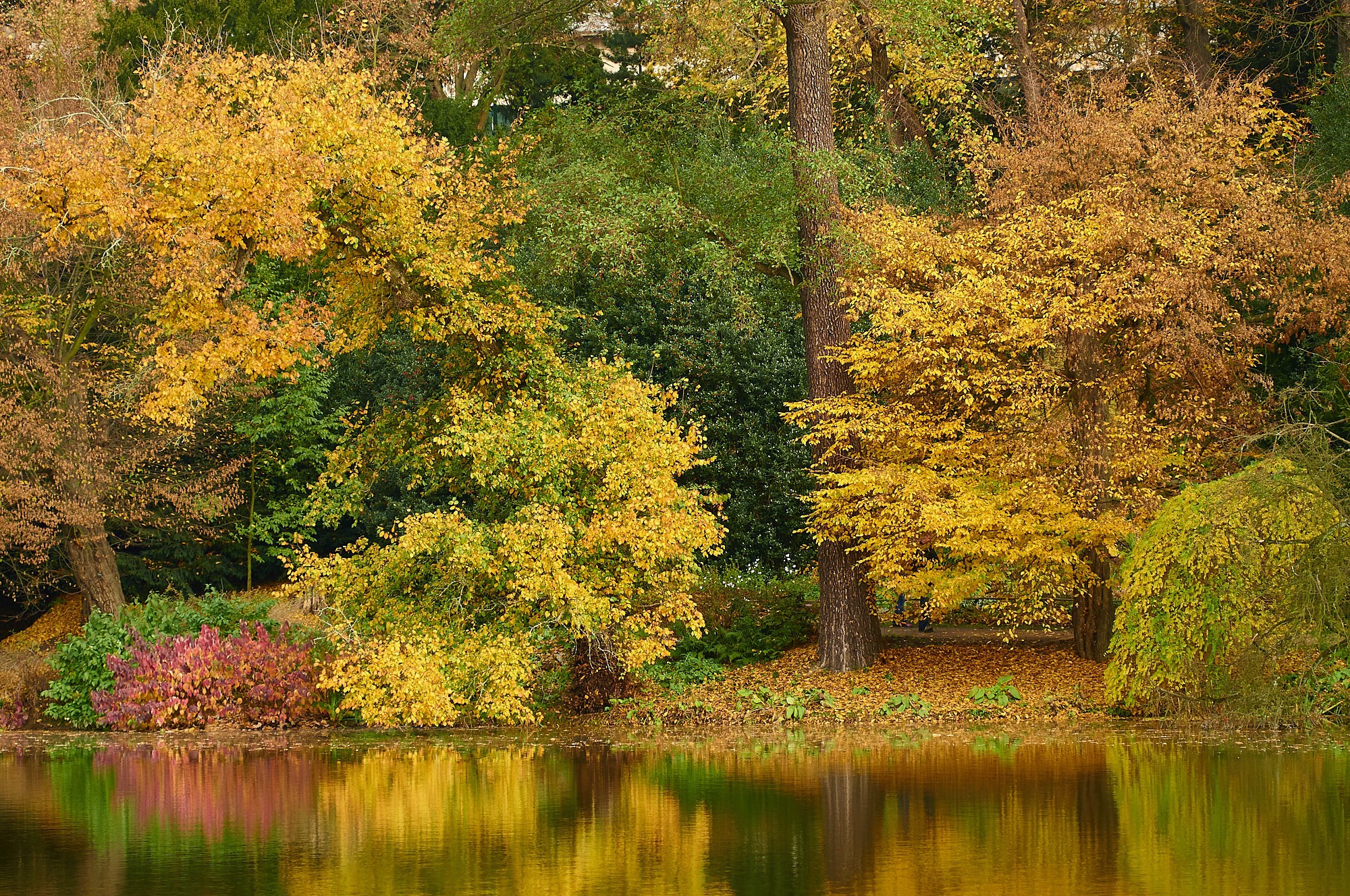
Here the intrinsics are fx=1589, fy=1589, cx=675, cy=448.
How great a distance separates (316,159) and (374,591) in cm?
535

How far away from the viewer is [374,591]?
19922 mm

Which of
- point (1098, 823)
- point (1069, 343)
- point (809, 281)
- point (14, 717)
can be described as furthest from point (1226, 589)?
point (14, 717)

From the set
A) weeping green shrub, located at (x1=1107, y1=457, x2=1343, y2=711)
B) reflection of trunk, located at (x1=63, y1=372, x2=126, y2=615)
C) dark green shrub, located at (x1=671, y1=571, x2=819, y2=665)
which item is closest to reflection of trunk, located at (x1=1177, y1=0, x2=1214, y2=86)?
dark green shrub, located at (x1=671, y1=571, x2=819, y2=665)

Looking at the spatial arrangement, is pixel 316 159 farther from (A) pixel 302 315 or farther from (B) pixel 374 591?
(B) pixel 374 591

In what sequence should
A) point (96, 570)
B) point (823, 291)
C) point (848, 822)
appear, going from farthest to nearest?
point (96, 570) → point (823, 291) → point (848, 822)

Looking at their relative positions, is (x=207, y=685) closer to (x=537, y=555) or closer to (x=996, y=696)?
(x=537, y=555)

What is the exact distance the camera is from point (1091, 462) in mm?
20797

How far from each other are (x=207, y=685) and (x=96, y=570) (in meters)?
7.77

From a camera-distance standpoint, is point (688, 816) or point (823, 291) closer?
point (688, 816)

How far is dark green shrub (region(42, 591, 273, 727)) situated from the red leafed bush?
36 centimetres

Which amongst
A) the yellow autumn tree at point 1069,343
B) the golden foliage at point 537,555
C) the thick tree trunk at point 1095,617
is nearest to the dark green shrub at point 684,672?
the golden foliage at point 537,555

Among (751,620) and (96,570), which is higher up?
(96,570)

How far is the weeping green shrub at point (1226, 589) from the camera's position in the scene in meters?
16.4

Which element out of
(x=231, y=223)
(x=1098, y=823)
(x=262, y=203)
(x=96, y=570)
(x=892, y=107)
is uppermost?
(x=892, y=107)
